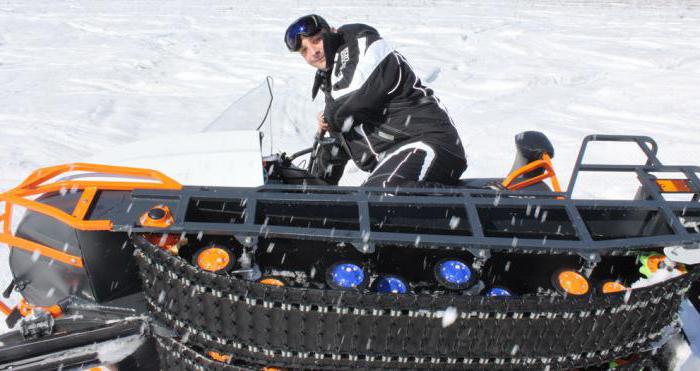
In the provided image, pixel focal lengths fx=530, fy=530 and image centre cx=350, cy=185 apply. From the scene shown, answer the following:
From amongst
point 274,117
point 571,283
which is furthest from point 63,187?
point 274,117

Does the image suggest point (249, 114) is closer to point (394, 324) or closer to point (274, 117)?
point (394, 324)

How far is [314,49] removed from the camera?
3305mm

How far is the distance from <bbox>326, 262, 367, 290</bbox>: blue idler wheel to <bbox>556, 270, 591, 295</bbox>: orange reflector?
82 centimetres

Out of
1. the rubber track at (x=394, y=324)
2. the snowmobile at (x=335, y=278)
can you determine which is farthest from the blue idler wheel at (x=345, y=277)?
the rubber track at (x=394, y=324)

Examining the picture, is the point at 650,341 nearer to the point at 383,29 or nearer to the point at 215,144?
the point at 215,144

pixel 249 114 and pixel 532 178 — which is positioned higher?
pixel 249 114

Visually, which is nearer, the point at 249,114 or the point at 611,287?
the point at 611,287

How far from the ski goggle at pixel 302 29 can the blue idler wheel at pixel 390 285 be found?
166 centimetres

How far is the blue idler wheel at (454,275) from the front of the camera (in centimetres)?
212

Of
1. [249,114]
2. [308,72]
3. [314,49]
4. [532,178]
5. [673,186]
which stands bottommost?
[308,72]

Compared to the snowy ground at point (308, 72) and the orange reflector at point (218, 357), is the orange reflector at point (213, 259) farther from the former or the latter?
the snowy ground at point (308, 72)

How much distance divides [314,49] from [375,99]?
0.49 meters

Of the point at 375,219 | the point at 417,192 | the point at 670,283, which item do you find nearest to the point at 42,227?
the point at 375,219

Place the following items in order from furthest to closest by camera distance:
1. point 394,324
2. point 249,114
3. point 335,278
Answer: point 249,114 → point 335,278 → point 394,324
